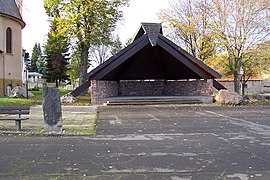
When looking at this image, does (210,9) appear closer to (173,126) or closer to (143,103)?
(143,103)

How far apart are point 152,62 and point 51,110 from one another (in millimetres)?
15401

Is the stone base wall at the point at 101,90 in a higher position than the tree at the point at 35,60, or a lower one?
lower

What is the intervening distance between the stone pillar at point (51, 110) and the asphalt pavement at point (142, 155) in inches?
21.0

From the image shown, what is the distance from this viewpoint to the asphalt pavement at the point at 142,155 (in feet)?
14.1

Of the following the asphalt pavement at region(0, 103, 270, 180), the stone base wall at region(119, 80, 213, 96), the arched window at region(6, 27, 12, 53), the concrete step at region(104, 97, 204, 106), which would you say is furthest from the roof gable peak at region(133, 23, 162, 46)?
the arched window at region(6, 27, 12, 53)

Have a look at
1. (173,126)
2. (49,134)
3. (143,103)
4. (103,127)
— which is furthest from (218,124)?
(143,103)

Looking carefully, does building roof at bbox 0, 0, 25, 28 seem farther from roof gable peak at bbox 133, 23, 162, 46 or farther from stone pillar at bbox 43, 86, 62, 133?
stone pillar at bbox 43, 86, 62, 133

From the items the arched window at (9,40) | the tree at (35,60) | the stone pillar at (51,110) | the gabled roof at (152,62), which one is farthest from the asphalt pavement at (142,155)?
the tree at (35,60)

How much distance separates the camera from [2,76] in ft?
78.1

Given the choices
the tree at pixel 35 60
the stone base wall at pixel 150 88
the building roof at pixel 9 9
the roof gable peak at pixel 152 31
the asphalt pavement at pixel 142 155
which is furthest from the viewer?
the tree at pixel 35 60

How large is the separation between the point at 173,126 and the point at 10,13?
22.0 meters

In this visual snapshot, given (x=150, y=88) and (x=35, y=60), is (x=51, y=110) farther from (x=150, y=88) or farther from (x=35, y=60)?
(x=35, y=60)

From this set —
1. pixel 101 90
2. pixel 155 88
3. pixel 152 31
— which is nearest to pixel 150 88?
pixel 155 88

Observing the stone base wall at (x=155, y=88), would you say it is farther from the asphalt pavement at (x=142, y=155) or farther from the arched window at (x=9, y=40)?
the asphalt pavement at (x=142, y=155)
